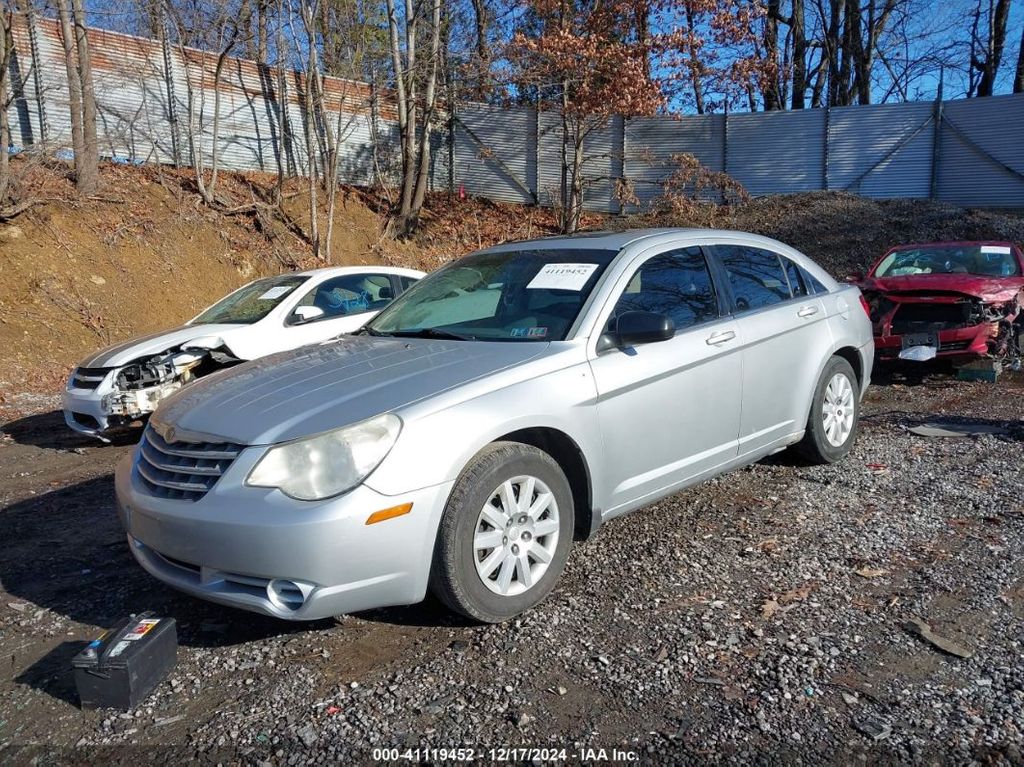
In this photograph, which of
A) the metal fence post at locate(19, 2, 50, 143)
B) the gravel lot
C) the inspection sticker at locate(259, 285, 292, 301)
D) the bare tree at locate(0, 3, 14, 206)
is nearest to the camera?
the gravel lot

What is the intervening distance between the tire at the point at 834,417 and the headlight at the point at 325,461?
3.31m

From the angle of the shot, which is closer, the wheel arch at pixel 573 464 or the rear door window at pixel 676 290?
the wheel arch at pixel 573 464

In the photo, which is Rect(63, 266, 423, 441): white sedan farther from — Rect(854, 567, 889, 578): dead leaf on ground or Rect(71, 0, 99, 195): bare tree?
Rect(71, 0, 99, 195): bare tree

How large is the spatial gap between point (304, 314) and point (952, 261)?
7.26 meters

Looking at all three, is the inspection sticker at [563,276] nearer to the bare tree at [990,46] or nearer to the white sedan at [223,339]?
the white sedan at [223,339]

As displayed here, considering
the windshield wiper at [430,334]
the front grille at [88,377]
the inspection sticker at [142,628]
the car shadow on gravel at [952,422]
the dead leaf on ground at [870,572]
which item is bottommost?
the car shadow on gravel at [952,422]

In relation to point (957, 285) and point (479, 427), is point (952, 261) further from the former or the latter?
point (479, 427)

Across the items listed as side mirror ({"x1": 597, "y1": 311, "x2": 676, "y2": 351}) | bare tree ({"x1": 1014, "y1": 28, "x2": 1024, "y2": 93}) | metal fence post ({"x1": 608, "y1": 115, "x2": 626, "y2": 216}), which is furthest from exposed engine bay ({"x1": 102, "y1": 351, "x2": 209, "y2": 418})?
bare tree ({"x1": 1014, "y1": 28, "x2": 1024, "y2": 93})

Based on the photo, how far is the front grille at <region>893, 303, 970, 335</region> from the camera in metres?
8.05

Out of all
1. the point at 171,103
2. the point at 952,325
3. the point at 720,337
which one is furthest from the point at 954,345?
the point at 171,103

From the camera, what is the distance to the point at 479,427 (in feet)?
10.8

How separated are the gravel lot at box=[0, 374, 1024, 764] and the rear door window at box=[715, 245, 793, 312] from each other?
126 cm

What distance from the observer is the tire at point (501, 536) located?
3219mm

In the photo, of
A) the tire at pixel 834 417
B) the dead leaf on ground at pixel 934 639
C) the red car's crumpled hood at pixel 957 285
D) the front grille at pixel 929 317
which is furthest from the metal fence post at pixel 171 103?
the dead leaf on ground at pixel 934 639
